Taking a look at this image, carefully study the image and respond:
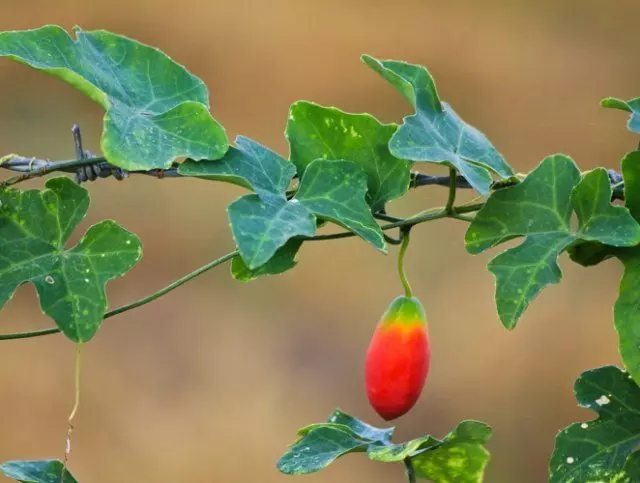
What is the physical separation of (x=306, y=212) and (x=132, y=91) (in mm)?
164

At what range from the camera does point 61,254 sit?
0.68 metres

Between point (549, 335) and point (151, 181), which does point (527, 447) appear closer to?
point (549, 335)

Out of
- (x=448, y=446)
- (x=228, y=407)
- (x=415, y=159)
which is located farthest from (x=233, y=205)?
(x=228, y=407)

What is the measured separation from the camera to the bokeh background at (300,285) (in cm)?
262

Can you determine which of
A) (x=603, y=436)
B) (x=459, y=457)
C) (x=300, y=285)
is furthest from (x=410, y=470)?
(x=300, y=285)

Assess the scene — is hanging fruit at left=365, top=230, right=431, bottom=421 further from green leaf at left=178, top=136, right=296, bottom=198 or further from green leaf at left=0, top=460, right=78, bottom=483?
green leaf at left=0, top=460, right=78, bottom=483

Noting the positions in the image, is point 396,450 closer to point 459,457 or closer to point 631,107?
point 459,457

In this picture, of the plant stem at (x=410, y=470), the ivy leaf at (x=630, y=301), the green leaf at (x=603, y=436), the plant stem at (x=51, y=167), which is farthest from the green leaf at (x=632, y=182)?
the plant stem at (x=51, y=167)

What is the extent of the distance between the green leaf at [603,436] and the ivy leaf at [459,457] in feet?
0.20

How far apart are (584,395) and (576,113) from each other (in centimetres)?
228

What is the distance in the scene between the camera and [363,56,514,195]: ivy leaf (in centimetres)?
64

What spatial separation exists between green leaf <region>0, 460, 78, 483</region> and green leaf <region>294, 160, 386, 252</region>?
10.2 inches

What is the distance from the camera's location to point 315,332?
2727 millimetres

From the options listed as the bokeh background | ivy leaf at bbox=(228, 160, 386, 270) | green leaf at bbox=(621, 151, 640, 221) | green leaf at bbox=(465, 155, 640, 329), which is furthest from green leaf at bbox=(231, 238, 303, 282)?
the bokeh background
